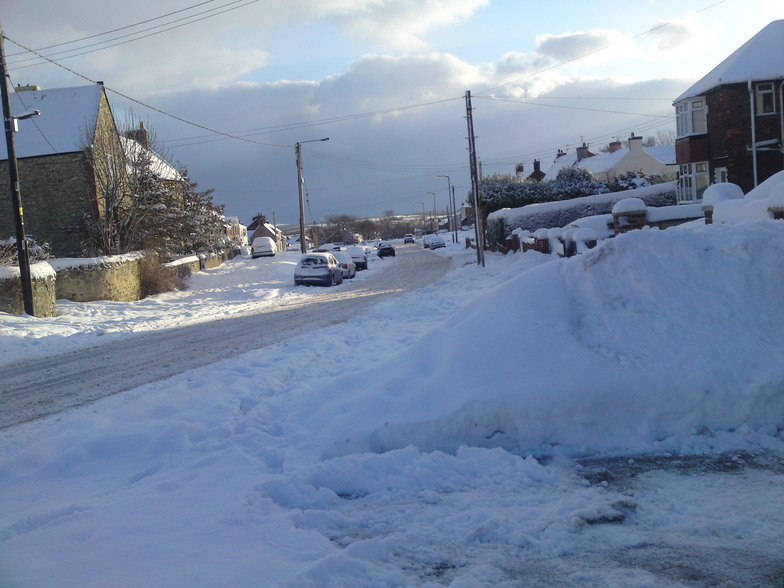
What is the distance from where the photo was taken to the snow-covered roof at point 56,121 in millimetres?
29245

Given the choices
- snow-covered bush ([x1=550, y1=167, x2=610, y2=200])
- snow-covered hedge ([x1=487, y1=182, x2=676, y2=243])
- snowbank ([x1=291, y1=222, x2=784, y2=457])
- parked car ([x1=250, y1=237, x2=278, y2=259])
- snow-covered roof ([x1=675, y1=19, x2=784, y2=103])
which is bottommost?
snowbank ([x1=291, y1=222, x2=784, y2=457])

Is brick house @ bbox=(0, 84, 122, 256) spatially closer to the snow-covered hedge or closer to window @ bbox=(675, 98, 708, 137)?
the snow-covered hedge

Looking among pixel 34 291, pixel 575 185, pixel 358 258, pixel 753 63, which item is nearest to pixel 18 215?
pixel 34 291

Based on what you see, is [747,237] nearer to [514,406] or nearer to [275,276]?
[514,406]

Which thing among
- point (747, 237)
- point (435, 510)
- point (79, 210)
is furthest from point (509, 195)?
point (435, 510)

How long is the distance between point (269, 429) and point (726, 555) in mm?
4383

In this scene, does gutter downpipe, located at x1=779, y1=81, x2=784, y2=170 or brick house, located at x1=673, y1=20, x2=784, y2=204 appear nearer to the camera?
gutter downpipe, located at x1=779, y1=81, x2=784, y2=170

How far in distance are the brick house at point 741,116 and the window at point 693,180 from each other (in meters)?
0.05

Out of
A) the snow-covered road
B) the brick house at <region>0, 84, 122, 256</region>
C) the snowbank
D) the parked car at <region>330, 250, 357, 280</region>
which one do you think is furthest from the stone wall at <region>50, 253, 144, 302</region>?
the snowbank

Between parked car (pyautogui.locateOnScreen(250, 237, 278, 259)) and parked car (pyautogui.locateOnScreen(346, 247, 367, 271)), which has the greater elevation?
parked car (pyautogui.locateOnScreen(250, 237, 278, 259))

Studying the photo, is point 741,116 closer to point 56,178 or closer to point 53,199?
point 56,178

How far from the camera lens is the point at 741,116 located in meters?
27.9

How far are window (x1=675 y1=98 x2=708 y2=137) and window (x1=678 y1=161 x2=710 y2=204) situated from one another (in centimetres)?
152

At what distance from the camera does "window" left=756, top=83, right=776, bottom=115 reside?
27344 millimetres
